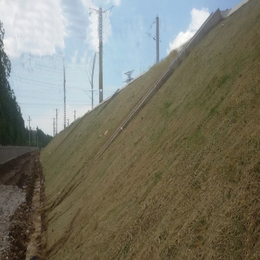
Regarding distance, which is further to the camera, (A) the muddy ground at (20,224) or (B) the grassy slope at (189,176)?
(A) the muddy ground at (20,224)

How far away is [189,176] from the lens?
173 inches

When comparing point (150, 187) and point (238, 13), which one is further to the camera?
point (238, 13)

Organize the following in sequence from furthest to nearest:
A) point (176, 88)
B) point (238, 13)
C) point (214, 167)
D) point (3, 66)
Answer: point (3, 66), point (238, 13), point (176, 88), point (214, 167)

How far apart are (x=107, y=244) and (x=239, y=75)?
389 cm

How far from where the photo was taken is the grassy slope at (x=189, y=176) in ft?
10.9

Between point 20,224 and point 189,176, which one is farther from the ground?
point 189,176

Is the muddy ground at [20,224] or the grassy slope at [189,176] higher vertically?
the grassy slope at [189,176]

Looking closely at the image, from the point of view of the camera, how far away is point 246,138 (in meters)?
3.88

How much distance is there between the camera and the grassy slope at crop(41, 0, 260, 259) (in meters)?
3.32

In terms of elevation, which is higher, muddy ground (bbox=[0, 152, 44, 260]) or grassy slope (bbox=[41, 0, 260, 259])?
grassy slope (bbox=[41, 0, 260, 259])

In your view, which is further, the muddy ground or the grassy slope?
the muddy ground

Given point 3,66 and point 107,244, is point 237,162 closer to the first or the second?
point 107,244

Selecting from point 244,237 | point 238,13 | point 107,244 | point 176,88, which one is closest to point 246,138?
point 244,237

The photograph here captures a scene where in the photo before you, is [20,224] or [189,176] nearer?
[189,176]
